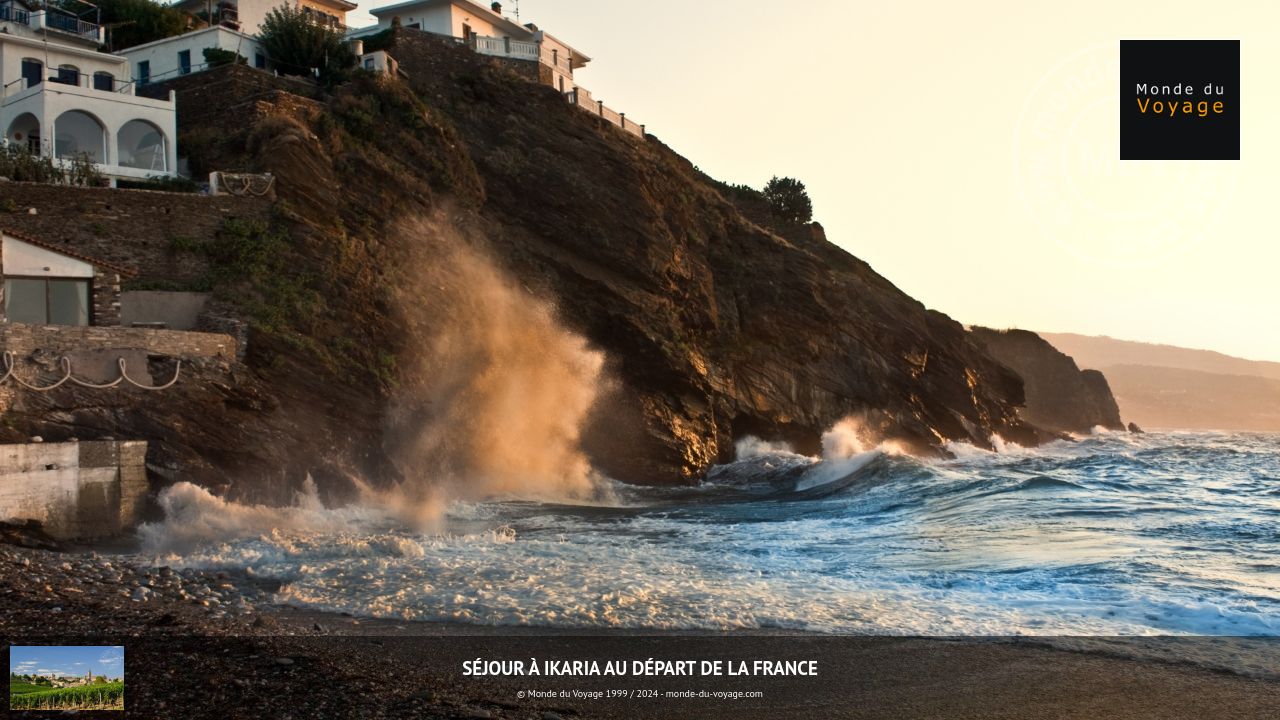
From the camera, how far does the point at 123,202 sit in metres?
26.4

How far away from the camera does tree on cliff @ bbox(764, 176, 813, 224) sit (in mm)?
56156

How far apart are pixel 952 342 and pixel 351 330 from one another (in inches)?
1283

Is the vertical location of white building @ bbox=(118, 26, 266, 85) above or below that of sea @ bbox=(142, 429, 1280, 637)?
above

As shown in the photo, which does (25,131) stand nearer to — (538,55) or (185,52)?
(185,52)

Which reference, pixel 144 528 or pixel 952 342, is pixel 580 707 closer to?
pixel 144 528

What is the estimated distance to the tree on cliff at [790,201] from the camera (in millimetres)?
56156

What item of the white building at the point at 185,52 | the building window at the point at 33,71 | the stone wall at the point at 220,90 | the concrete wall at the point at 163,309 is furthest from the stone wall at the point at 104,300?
the white building at the point at 185,52

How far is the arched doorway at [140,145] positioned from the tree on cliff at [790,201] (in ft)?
106

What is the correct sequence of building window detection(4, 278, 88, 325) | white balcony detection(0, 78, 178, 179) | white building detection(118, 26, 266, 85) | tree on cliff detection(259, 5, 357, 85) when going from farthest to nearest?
tree on cliff detection(259, 5, 357, 85) < white building detection(118, 26, 266, 85) < white balcony detection(0, 78, 178, 179) < building window detection(4, 278, 88, 325)

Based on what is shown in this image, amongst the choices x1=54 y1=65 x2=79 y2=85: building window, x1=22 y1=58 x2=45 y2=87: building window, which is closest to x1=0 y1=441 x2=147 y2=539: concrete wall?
x1=22 y1=58 x2=45 y2=87: building window

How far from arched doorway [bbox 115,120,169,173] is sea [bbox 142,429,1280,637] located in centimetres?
1567

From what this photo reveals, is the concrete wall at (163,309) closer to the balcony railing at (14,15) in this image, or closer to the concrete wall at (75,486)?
the concrete wall at (75,486)

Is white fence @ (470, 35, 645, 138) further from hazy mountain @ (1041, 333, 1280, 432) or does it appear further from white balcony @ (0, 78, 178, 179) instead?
hazy mountain @ (1041, 333, 1280, 432)

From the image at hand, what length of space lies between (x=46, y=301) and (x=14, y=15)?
21959 mm
